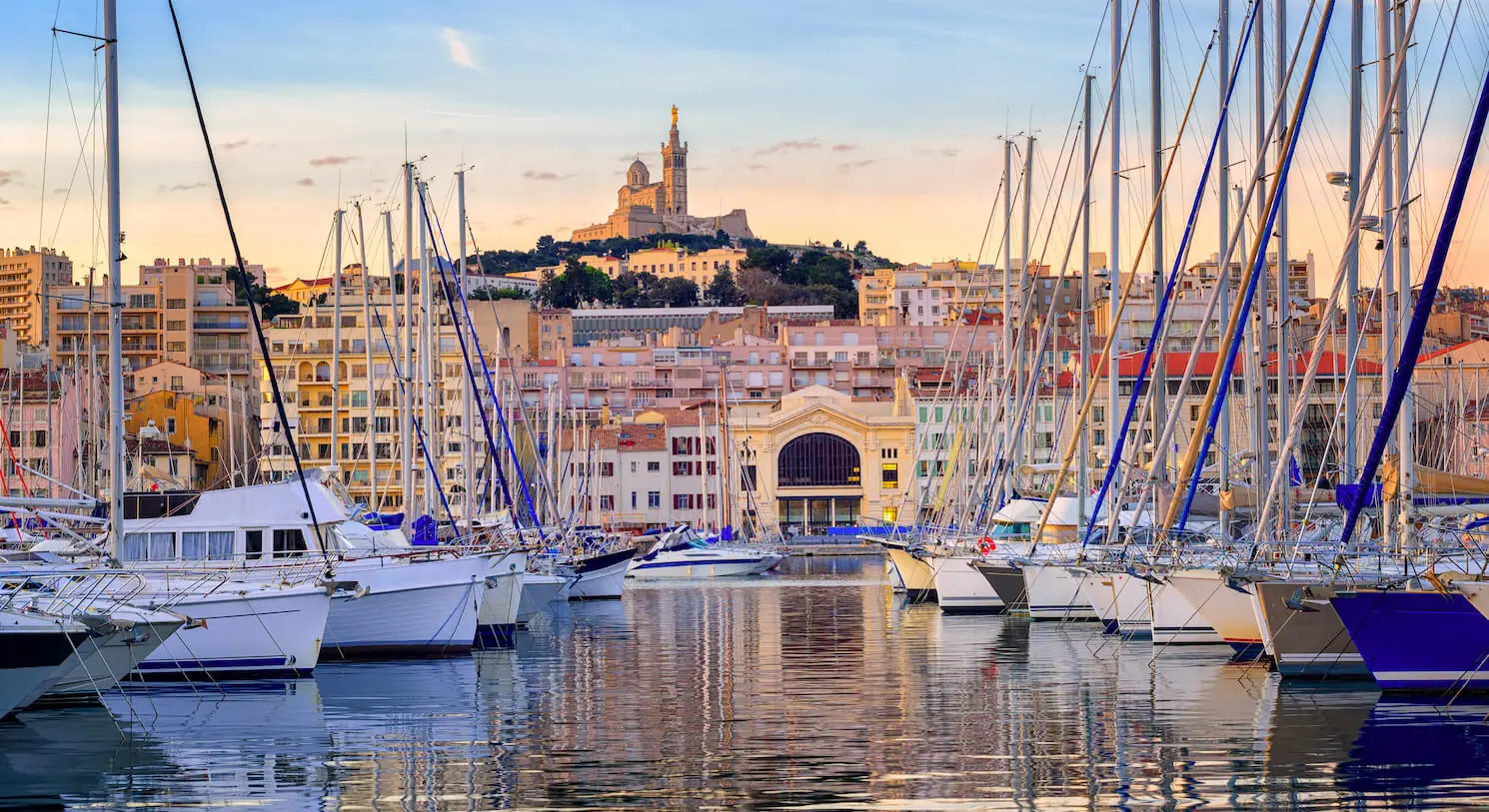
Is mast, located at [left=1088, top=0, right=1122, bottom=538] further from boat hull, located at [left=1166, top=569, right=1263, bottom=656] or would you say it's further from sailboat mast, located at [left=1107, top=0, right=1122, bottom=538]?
boat hull, located at [left=1166, top=569, right=1263, bottom=656]

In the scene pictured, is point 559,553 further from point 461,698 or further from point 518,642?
point 461,698

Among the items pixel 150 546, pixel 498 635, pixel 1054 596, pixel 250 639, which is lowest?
pixel 498 635

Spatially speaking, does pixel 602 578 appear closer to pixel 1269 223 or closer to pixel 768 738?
pixel 1269 223

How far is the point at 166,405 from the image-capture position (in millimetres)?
118875

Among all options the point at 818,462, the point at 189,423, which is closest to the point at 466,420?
the point at 189,423

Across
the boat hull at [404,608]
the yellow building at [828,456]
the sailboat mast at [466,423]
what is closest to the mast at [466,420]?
the sailboat mast at [466,423]

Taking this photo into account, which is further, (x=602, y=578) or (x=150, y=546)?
(x=602, y=578)

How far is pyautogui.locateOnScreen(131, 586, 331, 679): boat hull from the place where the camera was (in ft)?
96.5

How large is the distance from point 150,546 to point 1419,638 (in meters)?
20.3

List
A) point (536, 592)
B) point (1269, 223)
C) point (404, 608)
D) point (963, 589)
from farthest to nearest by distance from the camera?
point (963, 589) → point (536, 592) → point (404, 608) → point (1269, 223)

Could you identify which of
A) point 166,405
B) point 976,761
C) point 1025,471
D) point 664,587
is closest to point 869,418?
point 166,405

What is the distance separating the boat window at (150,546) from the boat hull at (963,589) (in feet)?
67.7

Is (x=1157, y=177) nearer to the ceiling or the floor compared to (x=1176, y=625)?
nearer to the ceiling

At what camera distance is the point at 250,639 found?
97.6 feet
